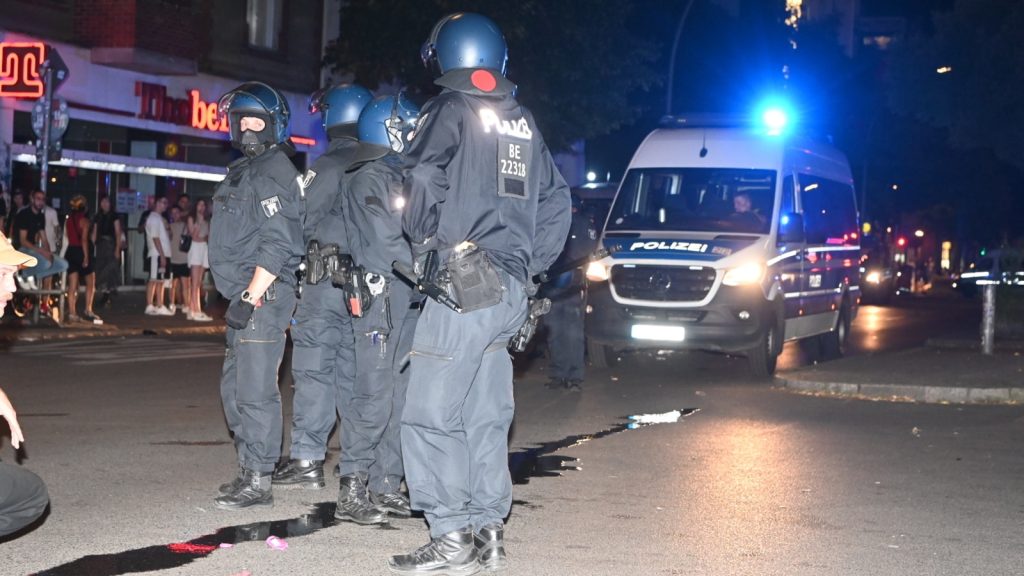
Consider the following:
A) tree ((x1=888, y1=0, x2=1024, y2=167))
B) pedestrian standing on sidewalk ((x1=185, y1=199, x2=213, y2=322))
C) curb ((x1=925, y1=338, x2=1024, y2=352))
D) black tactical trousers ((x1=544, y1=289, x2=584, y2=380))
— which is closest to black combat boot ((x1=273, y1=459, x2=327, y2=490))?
black tactical trousers ((x1=544, y1=289, x2=584, y2=380))

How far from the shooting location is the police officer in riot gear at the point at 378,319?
6.85m

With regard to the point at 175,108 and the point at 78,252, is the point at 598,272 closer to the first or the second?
the point at 78,252

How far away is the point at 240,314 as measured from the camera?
691 cm

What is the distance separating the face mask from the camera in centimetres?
722

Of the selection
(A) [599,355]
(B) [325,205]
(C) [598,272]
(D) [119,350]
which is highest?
(B) [325,205]

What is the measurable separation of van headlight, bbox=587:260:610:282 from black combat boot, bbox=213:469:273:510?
25.1 ft

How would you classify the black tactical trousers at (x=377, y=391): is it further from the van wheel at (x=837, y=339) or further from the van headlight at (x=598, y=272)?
the van wheel at (x=837, y=339)

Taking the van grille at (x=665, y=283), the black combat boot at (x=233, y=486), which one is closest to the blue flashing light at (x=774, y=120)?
the van grille at (x=665, y=283)

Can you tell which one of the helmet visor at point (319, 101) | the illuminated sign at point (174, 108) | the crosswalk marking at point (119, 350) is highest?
the illuminated sign at point (174, 108)

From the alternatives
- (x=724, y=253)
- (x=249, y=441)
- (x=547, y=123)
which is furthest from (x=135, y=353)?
(x=547, y=123)

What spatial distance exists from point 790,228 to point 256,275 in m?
8.83

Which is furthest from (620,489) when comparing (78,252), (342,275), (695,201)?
(78,252)

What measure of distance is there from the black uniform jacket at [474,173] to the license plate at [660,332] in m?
8.28

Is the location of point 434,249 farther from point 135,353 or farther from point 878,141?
point 878,141
